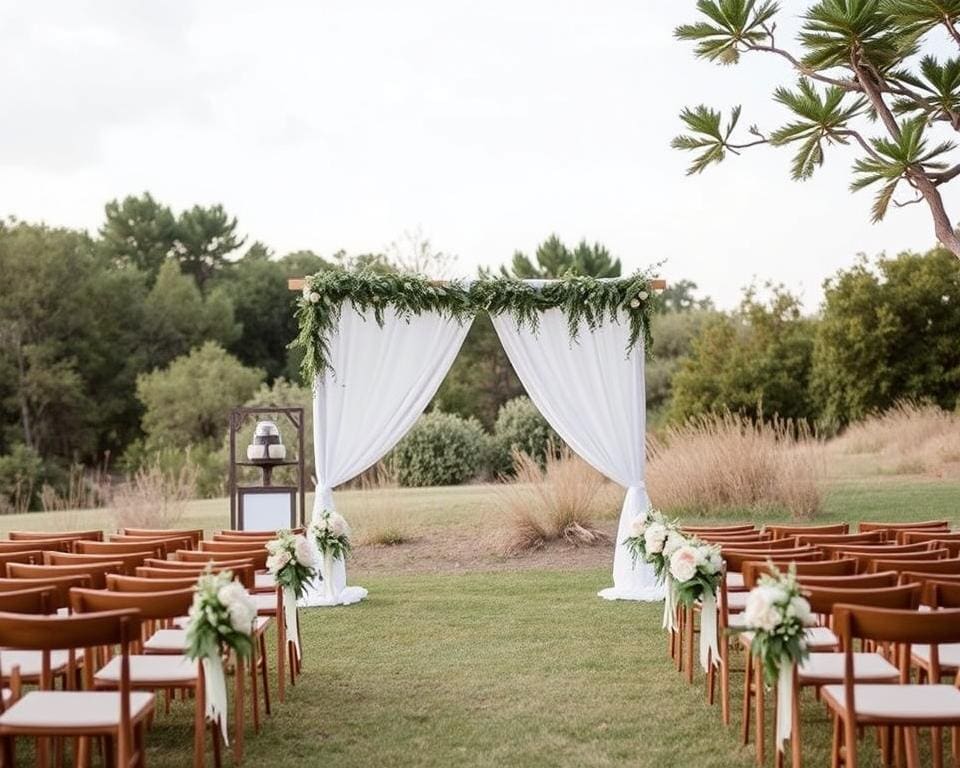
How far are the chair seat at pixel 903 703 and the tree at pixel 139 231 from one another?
1263 inches


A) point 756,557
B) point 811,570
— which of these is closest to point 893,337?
point 756,557

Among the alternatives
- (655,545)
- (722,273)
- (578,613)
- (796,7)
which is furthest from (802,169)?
(722,273)

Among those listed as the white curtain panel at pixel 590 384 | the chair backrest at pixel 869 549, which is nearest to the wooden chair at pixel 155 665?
the chair backrest at pixel 869 549

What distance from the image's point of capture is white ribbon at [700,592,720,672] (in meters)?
5.09

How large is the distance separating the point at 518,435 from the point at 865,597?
1662 centimetres

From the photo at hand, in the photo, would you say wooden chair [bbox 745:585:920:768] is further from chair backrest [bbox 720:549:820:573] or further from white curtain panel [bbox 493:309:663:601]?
white curtain panel [bbox 493:309:663:601]

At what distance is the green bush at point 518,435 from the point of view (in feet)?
66.0

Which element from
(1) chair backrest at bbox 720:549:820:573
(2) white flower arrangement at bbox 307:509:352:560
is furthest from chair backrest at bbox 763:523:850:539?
(2) white flower arrangement at bbox 307:509:352:560

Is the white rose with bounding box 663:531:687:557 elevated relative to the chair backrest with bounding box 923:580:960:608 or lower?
elevated

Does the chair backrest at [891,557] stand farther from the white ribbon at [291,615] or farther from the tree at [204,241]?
the tree at [204,241]

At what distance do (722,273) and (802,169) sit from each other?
1836cm

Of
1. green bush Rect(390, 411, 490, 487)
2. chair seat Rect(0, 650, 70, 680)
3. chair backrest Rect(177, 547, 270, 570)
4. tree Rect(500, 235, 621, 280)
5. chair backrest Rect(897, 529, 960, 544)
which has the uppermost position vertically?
tree Rect(500, 235, 621, 280)

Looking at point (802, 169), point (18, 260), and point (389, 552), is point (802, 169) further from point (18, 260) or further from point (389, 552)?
point (18, 260)

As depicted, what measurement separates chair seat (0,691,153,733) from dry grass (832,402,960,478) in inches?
568
